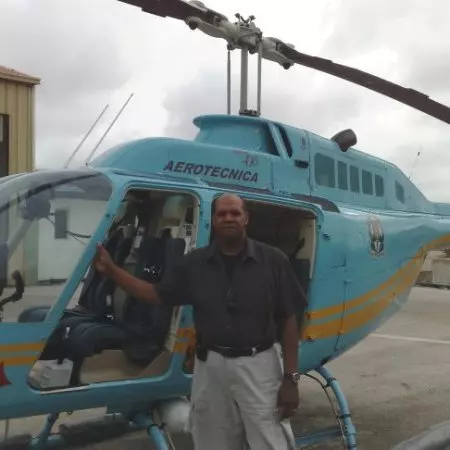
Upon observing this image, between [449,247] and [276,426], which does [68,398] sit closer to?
[276,426]

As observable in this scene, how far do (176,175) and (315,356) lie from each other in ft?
5.60

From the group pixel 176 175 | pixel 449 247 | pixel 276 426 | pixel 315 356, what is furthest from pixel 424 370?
pixel 276 426

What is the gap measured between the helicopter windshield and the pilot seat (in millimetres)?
411

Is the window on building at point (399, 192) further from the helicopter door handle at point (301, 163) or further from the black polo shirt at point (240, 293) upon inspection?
the black polo shirt at point (240, 293)

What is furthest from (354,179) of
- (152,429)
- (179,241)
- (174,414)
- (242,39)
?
(152,429)

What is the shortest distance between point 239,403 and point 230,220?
862 millimetres

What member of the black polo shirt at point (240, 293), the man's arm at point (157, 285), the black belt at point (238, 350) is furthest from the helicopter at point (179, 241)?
the black belt at point (238, 350)

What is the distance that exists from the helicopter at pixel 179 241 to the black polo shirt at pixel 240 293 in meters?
0.73

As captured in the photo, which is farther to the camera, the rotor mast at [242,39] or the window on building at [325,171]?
the rotor mast at [242,39]

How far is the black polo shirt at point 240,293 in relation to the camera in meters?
2.90

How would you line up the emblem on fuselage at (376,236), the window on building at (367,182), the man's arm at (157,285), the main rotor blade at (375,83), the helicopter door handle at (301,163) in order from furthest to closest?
1. the main rotor blade at (375,83)
2. the window on building at (367,182)
3. the helicopter door handle at (301,163)
4. the emblem on fuselage at (376,236)
5. the man's arm at (157,285)

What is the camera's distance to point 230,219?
292 centimetres

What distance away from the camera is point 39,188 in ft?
11.4

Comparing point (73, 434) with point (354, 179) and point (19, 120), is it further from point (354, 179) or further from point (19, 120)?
point (19, 120)
